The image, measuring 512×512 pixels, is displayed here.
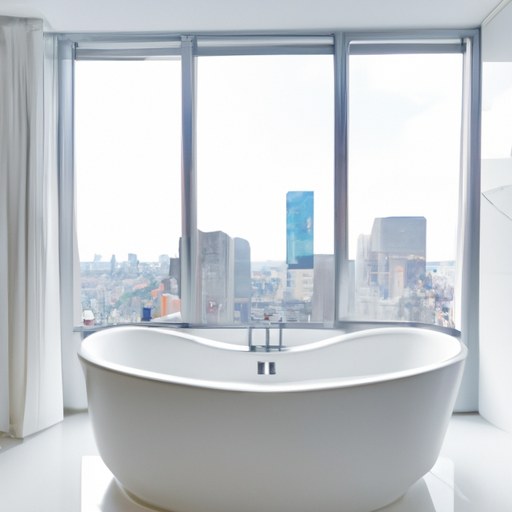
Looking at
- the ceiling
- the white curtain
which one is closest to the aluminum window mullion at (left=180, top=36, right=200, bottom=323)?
the ceiling

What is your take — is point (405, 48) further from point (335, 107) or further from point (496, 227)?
point (496, 227)

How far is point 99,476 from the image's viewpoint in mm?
1895

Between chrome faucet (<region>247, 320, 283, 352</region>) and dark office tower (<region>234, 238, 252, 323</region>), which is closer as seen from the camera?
chrome faucet (<region>247, 320, 283, 352</region>)

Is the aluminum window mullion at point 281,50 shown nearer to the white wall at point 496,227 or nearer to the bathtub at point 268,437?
the white wall at point 496,227

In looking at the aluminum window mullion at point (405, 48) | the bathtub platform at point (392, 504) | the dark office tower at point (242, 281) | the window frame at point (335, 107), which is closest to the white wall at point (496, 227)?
the window frame at point (335, 107)

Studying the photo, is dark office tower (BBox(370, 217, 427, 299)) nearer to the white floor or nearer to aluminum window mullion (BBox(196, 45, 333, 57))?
the white floor

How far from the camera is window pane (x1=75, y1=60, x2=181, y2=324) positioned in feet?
8.91

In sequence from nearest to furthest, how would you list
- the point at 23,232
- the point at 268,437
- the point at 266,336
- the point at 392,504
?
the point at 268,437
the point at 392,504
the point at 23,232
the point at 266,336

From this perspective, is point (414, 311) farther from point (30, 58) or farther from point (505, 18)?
point (30, 58)

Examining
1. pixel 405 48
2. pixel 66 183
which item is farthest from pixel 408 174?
pixel 66 183

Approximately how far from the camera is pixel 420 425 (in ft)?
5.26

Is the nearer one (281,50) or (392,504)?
(392,504)

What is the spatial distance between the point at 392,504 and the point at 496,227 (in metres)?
1.66

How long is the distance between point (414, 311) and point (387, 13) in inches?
72.9
